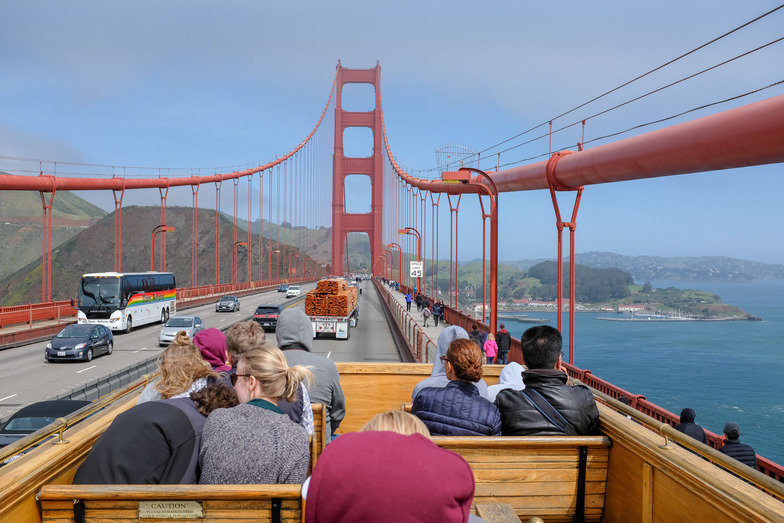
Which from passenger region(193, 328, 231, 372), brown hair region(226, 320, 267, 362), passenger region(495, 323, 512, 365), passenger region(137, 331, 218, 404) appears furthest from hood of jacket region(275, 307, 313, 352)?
passenger region(495, 323, 512, 365)

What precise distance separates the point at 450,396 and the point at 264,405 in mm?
1170

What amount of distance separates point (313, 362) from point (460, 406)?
1.26 meters

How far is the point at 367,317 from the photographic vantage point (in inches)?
1800

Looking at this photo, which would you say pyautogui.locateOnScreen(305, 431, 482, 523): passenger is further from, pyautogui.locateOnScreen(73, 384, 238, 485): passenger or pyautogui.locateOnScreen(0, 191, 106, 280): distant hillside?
pyautogui.locateOnScreen(0, 191, 106, 280): distant hillside

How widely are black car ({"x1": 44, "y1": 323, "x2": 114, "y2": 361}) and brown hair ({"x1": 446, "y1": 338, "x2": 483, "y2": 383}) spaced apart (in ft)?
68.6

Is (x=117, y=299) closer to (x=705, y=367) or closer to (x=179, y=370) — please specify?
(x=179, y=370)

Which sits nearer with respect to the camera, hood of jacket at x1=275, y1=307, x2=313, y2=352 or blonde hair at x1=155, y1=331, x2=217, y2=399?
blonde hair at x1=155, y1=331, x2=217, y2=399

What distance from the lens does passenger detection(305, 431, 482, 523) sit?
1596 mm

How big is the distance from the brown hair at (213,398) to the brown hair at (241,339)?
4.08 feet

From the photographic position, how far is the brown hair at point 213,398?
3.50 meters

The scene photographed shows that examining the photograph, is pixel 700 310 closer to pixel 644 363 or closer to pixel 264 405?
pixel 644 363

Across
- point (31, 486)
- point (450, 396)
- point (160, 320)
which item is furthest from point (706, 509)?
point (160, 320)

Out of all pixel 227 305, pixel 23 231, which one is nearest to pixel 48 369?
pixel 227 305

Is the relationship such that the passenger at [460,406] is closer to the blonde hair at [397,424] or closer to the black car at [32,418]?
the blonde hair at [397,424]
